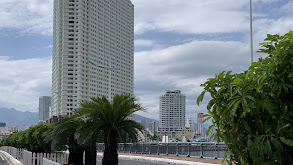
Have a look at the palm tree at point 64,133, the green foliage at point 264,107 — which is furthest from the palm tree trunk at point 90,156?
the green foliage at point 264,107

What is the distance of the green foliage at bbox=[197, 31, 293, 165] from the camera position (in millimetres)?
4418

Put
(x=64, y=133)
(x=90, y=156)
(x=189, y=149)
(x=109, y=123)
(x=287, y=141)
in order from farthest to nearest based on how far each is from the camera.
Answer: (x=189, y=149) < (x=90, y=156) < (x=64, y=133) < (x=109, y=123) < (x=287, y=141)

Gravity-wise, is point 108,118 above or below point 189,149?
above

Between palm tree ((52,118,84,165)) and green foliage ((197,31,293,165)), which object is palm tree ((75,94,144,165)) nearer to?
palm tree ((52,118,84,165))

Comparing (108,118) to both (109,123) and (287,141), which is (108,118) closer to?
(109,123)

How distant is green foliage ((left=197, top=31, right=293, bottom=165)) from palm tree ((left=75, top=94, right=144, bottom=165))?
39.2 ft

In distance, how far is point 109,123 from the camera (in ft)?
55.4

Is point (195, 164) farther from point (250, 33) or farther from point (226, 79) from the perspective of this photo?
point (226, 79)

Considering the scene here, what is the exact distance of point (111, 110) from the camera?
1722cm

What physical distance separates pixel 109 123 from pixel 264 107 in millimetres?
12914

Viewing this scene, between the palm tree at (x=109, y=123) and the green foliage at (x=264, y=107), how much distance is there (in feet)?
39.2

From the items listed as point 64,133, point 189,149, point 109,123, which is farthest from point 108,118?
point 189,149

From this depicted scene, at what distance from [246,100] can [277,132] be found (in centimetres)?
51

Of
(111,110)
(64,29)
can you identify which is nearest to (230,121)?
(111,110)
